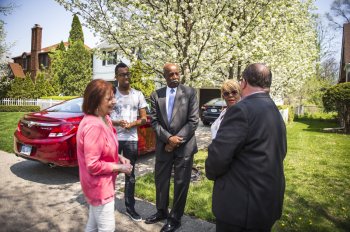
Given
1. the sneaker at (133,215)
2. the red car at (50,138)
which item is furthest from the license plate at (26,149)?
the sneaker at (133,215)

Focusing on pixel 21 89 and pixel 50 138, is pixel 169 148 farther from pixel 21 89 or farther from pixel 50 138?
pixel 21 89

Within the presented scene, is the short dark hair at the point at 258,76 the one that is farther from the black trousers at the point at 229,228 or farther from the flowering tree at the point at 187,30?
the flowering tree at the point at 187,30

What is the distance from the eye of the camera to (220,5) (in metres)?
6.00

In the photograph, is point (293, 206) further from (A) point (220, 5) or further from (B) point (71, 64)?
(B) point (71, 64)

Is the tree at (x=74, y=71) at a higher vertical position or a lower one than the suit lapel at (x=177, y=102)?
higher

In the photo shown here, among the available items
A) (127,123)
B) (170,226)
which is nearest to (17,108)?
(127,123)

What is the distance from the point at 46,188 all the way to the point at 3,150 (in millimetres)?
3542

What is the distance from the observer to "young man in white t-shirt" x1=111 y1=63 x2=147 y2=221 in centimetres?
407

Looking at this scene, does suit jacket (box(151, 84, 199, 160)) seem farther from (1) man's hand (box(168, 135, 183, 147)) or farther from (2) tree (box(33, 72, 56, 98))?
(2) tree (box(33, 72, 56, 98))

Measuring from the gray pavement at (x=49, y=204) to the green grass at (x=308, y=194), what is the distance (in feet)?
1.51

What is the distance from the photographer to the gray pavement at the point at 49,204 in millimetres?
3750

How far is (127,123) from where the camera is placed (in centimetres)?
412

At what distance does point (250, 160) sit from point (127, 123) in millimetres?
2425

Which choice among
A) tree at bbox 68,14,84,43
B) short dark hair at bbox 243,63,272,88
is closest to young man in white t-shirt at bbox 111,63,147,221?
short dark hair at bbox 243,63,272,88
